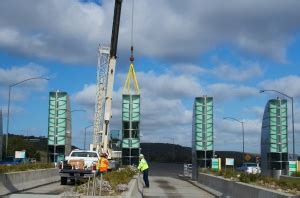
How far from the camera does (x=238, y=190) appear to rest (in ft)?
63.6

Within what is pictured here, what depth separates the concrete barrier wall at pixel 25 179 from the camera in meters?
23.1

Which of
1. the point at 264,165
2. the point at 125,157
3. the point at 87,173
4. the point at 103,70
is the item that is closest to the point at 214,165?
the point at 264,165

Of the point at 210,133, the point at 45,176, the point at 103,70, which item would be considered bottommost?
the point at 45,176

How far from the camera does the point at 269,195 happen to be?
1468cm

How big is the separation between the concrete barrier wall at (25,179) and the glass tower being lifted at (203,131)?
18418mm

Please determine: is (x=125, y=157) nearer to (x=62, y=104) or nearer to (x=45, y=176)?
(x=62, y=104)

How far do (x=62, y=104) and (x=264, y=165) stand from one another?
21.3 m

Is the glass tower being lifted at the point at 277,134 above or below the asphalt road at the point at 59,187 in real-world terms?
above

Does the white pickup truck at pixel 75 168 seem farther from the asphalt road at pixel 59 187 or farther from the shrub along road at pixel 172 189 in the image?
the shrub along road at pixel 172 189

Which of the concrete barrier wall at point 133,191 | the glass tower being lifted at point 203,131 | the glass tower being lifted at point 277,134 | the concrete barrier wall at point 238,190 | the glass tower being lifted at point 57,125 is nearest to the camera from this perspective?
the concrete barrier wall at point 238,190

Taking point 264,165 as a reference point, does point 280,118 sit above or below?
above

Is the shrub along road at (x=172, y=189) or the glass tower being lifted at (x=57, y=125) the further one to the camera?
the glass tower being lifted at (x=57, y=125)

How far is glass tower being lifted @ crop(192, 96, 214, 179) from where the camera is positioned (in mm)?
50656

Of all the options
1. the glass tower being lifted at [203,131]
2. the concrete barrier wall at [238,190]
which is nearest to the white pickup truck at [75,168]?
the concrete barrier wall at [238,190]
